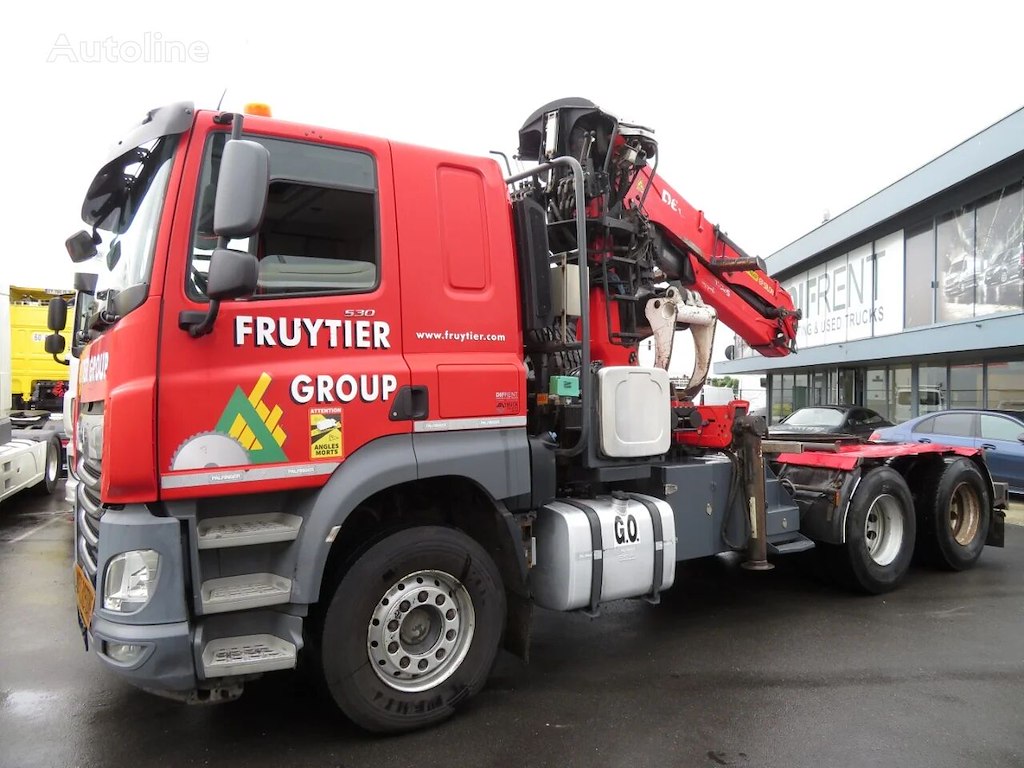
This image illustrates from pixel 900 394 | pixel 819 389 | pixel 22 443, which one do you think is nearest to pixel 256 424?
pixel 22 443

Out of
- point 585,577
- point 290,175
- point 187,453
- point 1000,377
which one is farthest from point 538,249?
point 1000,377

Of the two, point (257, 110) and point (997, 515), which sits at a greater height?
point (257, 110)

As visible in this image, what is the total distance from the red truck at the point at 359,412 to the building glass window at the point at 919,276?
15186 mm

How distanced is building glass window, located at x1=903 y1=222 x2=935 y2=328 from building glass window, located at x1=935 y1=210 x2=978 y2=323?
0.98 ft

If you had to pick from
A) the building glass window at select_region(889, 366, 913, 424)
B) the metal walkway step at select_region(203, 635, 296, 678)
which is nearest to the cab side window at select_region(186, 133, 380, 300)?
the metal walkway step at select_region(203, 635, 296, 678)

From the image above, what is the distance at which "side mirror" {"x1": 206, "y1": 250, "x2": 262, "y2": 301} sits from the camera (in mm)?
2869

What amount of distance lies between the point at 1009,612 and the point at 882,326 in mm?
15111

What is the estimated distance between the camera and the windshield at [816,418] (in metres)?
12.8

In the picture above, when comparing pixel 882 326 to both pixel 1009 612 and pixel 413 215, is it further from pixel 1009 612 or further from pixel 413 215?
pixel 413 215

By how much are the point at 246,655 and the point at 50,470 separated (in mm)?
10140

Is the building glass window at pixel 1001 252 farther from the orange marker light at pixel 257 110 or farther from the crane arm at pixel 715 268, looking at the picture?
the orange marker light at pixel 257 110

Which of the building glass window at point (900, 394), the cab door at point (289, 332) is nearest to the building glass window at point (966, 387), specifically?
the building glass window at point (900, 394)

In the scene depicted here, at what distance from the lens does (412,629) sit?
11.8 feet

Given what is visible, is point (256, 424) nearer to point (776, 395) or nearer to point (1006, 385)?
point (1006, 385)
